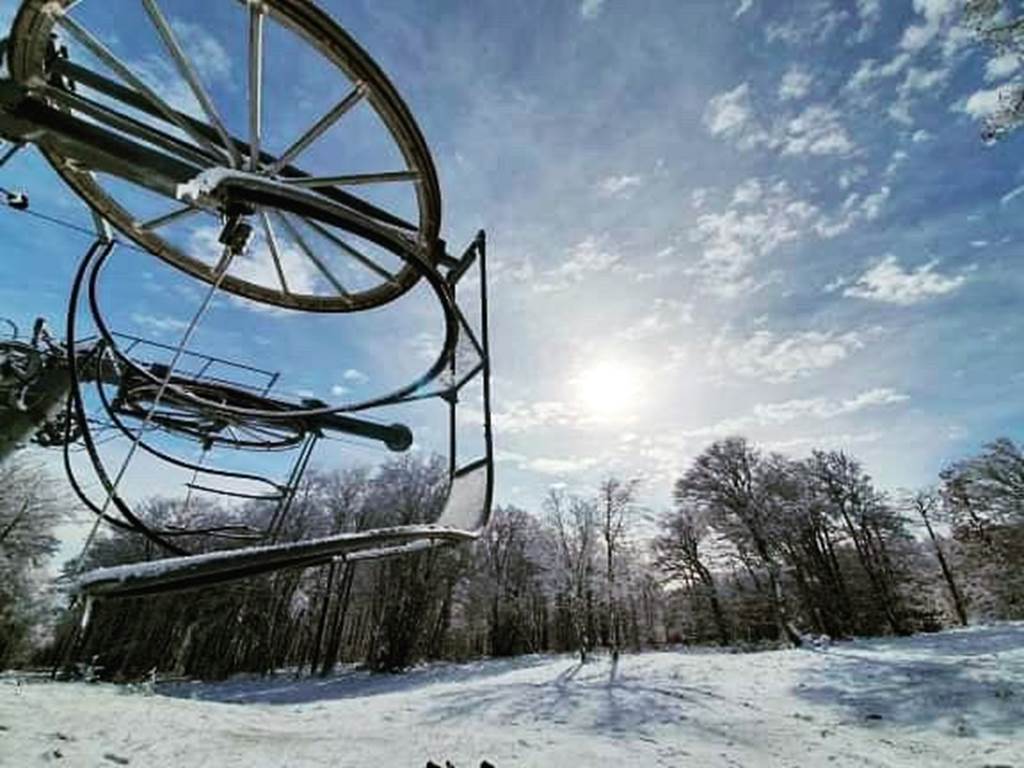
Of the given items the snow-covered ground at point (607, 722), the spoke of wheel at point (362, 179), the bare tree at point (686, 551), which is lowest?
the snow-covered ground at point (607, 722)

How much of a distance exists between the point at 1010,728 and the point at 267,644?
107 feet

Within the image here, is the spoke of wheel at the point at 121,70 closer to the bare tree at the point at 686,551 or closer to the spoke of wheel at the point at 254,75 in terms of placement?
the spoke of wheel at the point at 254,75

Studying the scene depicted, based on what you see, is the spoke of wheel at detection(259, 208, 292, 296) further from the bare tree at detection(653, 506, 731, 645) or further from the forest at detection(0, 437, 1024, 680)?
the bare tree at detection(653, 506, 731, 645)

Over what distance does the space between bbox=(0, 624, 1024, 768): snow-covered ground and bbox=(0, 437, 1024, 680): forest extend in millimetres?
8414

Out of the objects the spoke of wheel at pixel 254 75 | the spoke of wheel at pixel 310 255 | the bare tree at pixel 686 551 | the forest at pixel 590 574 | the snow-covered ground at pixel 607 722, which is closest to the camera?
the spoke of wheel at pixel 254 75

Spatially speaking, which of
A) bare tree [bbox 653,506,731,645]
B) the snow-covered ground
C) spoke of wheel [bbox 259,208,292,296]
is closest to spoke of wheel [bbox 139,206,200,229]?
spoke of wheel [bbox 259,208,292,296]

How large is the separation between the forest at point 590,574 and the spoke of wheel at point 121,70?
21824 millimetres

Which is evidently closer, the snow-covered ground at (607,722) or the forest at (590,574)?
the snow-covered ground at (607,722)

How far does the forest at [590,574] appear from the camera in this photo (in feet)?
71.5

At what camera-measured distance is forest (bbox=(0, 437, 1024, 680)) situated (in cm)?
2180

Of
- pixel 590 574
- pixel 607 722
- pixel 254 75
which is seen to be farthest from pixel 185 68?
pixel 590 574

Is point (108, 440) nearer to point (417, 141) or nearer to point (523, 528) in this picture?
point (417, 141)

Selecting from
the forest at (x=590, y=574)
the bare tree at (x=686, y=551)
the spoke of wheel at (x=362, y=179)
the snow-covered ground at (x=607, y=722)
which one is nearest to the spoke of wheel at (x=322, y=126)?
the spoke of wheel at (x=362, y=179)

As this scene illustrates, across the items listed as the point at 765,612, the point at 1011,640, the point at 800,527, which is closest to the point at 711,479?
the point at 800,527
